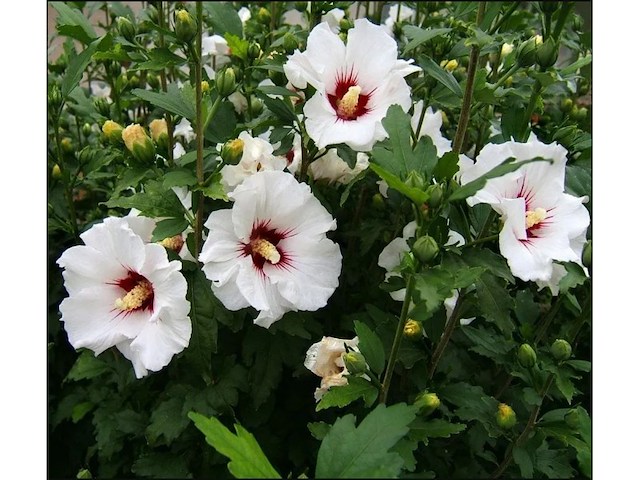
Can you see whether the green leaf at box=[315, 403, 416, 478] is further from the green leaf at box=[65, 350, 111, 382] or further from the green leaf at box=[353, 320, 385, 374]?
the green leaf at box=[65, 350, 111, 382]

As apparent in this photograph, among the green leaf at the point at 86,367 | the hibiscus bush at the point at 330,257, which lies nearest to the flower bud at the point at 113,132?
the hibiscus bush at the point at 330,257

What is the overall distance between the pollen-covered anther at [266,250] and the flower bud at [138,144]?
18 cm

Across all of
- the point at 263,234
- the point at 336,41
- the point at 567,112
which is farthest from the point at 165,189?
the point at 567,112

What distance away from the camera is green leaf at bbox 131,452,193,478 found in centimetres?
93

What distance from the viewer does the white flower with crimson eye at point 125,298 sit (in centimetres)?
76

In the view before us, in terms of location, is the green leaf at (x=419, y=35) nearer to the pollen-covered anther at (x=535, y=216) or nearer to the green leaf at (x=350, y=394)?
the pollen-covered anther at (x=535, y=216)

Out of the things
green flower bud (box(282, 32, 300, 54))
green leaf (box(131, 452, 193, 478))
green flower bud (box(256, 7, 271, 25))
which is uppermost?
green flower bud (box(282, 32, 300, 54))

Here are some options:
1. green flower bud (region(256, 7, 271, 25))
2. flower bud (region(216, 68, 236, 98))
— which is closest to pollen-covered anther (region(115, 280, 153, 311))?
flower bud (region(216, 68, 236, 98))

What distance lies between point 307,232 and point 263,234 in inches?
2.4

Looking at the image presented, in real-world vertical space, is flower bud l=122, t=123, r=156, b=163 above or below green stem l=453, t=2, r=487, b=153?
below

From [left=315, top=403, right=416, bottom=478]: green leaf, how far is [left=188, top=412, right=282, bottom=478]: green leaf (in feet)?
0.18

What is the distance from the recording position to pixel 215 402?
35.4 inches

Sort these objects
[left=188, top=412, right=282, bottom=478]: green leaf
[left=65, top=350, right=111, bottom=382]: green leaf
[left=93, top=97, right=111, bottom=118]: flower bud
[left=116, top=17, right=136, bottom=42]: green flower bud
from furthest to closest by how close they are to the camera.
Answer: [left=93, top=97, right=111, bottom=118]: flower bud → [left=65, top=350, right=111, bottom=382]: green leaf → [left=116, top=17, right=136, bottom=42]: green flower bud → [left=188, top=412, right=282, bottom=478]: green leaf

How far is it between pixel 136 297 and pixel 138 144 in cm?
20
